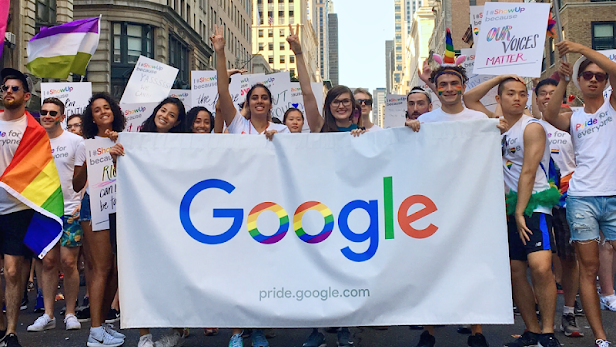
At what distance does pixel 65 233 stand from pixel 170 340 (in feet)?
5.92

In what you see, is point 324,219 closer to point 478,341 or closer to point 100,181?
point 478,341

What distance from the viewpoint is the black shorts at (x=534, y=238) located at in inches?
179

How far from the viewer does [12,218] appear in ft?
16.5

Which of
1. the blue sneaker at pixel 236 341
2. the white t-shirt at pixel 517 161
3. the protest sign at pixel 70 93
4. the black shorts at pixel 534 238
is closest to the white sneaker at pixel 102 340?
the blue sneaker at pixel 236 341

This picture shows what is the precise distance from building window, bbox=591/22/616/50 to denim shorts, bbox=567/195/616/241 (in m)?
28.5

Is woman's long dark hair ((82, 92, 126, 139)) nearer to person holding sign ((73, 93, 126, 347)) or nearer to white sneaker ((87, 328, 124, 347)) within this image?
person holding sign ((73, 93, 126, 347))

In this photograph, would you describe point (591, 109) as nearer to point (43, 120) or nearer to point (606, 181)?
point (606, 181)

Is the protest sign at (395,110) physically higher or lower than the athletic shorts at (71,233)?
higher

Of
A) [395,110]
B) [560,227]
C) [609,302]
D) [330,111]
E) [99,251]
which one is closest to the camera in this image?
[99,251]

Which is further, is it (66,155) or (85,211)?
(66,155)

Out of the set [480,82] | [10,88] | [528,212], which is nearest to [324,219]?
[528,212]

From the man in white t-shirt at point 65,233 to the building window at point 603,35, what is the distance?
29.4m

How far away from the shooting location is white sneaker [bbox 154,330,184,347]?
4.82 metres

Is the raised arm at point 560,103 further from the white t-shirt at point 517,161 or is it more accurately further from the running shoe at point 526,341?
the running shoe at point 526,341
